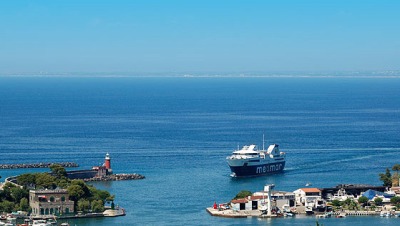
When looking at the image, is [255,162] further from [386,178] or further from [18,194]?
[18,194]

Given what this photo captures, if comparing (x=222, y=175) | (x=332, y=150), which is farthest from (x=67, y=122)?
(x=222, y=175)

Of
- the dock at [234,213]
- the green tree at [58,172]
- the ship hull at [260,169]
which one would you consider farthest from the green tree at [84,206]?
the ship hull at [260,169]

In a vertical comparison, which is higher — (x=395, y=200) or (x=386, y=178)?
(x=386, y=178)

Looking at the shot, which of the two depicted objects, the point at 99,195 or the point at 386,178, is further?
the point at 386,178

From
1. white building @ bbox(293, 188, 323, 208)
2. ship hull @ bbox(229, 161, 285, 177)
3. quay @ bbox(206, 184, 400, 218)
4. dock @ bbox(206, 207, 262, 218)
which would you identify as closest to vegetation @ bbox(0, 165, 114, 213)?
Result: dock @ bbox(206, 207, 262, 218)

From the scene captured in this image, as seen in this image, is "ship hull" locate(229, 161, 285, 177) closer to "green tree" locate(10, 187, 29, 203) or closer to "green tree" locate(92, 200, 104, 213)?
"green tree" locate(92, 200, 104, 213)

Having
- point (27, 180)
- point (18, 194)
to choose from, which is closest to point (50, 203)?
point (18, 194)

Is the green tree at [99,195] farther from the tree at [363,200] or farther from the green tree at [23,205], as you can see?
the tree at [363,200]
